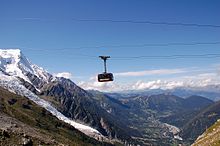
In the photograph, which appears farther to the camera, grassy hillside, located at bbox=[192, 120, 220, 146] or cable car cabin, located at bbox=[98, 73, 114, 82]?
grassy hillside, located at bbox=[192, 120, 220, 146]

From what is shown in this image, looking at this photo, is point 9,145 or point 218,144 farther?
point 9,145

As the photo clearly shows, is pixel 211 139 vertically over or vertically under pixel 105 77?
under

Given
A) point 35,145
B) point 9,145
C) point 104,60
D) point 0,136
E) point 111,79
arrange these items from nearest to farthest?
point 104,60, point 111,79, point 9,145, point 0,136, point 35,145

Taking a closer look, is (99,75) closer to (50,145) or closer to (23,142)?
(23,142)

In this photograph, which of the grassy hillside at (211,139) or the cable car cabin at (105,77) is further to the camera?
the grassy hillside at (211,139)

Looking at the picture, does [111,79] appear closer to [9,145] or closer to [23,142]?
[9,145]

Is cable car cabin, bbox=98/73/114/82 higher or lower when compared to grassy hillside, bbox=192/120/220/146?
higher

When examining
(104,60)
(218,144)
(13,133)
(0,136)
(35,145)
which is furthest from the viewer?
(35,145)

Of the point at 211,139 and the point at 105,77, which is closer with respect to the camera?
the point at 105,77

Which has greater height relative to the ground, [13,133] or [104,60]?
[104,60]

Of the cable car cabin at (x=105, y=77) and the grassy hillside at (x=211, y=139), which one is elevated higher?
the cable car cabin at (x=105, y=77)

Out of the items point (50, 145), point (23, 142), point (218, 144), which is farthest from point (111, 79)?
point (50, 145)
